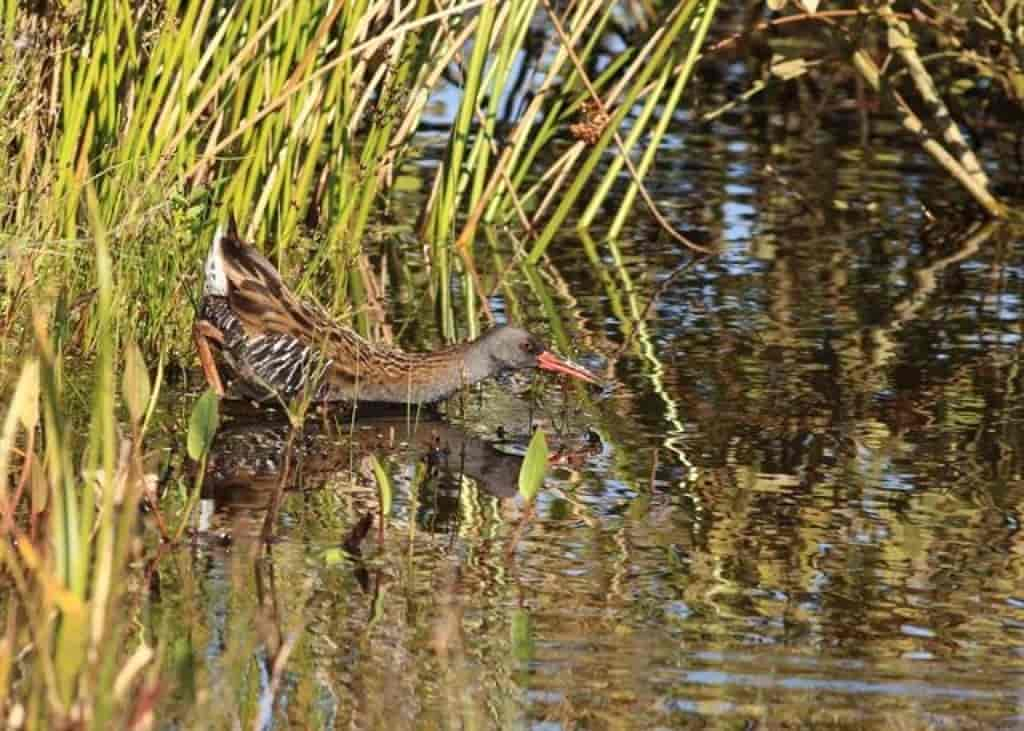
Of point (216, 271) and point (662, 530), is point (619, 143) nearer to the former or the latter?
point (216, 271)

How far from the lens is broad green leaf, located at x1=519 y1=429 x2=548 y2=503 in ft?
17.4

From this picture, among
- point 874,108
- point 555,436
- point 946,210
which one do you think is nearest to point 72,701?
point 555,436

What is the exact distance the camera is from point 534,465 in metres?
5.34

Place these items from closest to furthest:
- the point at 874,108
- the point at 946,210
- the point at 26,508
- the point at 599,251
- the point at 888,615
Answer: the point at 888,615, the point at 26,508, the point at 599,251, the point at 946,210, the point at 874,108

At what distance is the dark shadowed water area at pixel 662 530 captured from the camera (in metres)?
4.52

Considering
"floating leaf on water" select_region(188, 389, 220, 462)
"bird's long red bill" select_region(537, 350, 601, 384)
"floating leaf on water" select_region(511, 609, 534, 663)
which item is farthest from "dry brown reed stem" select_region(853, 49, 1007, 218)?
"floating leaf on water" select_region(511, 609, 534, 663)

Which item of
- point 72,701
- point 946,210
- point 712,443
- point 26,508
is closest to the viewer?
point 72,701

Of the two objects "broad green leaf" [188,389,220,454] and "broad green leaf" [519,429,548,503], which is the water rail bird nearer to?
"broad green leaf" [188,389,220,454]

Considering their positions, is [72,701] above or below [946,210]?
above

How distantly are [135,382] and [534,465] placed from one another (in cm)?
95

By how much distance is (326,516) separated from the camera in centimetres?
584

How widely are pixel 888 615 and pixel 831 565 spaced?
43 cm

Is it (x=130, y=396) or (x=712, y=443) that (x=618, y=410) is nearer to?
(x=712, y=443)

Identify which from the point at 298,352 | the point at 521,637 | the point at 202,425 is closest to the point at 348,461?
the point at 298,352
